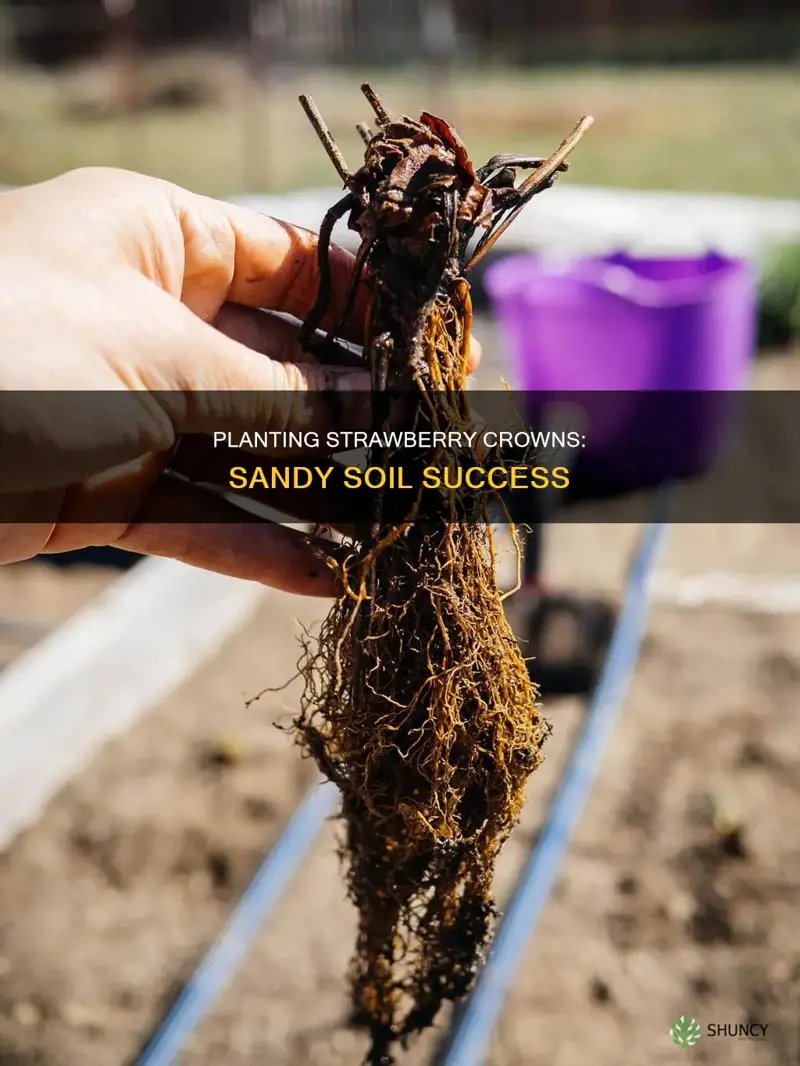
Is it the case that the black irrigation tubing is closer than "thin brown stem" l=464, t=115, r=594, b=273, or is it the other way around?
"thin brown stem" l=464, t=115, r=594, b=273

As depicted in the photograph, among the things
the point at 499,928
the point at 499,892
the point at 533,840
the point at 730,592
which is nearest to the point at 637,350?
the point at 730,592

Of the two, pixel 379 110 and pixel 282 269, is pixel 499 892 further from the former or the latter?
pixel 379 110

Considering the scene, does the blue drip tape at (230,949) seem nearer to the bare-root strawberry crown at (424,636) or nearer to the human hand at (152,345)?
the bare-root strawberry crown at (424,636)

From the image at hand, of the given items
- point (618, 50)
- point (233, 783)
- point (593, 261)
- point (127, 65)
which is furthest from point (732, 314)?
point (618, 50)

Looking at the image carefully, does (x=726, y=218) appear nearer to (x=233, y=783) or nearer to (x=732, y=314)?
(x=732, y=314)

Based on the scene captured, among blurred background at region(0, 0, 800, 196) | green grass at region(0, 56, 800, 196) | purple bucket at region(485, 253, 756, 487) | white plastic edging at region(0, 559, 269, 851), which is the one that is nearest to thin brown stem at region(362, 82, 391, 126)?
white plastic edging at region(0, 559, 269, 851)

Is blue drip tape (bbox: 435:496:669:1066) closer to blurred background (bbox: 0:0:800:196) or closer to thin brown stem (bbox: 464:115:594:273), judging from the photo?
thin brown stem (bbox: 464:115:594:273)
